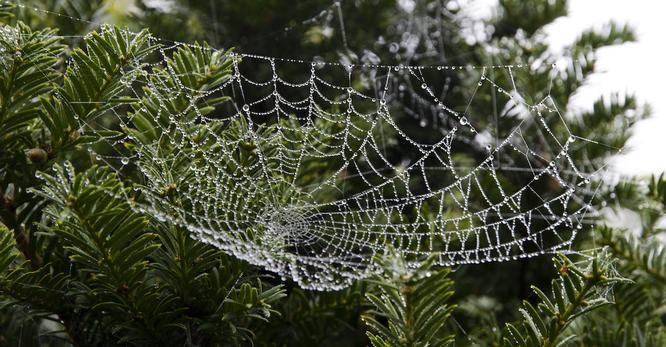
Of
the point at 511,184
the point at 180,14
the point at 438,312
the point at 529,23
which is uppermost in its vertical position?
the point at 180,14

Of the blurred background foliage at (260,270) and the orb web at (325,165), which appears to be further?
the orb web at (325,165)

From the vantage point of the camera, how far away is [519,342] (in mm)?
858

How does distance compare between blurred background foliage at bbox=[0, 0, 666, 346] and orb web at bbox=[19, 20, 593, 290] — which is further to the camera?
orb web at bbox=[19, 20, 593, 290]

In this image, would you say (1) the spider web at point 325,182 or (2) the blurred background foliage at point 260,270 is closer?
(2) the blurred background foliage at point 260,270

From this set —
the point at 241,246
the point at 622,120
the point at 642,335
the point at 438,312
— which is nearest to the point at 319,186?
the point at 241,246

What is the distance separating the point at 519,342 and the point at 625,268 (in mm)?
490

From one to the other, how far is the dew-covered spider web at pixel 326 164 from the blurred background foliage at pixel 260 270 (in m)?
0.03

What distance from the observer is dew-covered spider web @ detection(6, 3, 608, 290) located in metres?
0.99

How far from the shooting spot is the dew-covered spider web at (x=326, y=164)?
987 mm

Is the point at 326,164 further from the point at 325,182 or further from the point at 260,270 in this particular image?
the point at 260,270

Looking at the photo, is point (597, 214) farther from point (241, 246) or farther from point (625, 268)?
point (241, 246)

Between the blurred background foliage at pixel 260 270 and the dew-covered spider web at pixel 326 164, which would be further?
the dew-covered spider web at pixel 326 164

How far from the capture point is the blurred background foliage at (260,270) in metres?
0.84

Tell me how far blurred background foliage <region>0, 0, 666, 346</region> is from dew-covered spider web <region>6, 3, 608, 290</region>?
3 cm
